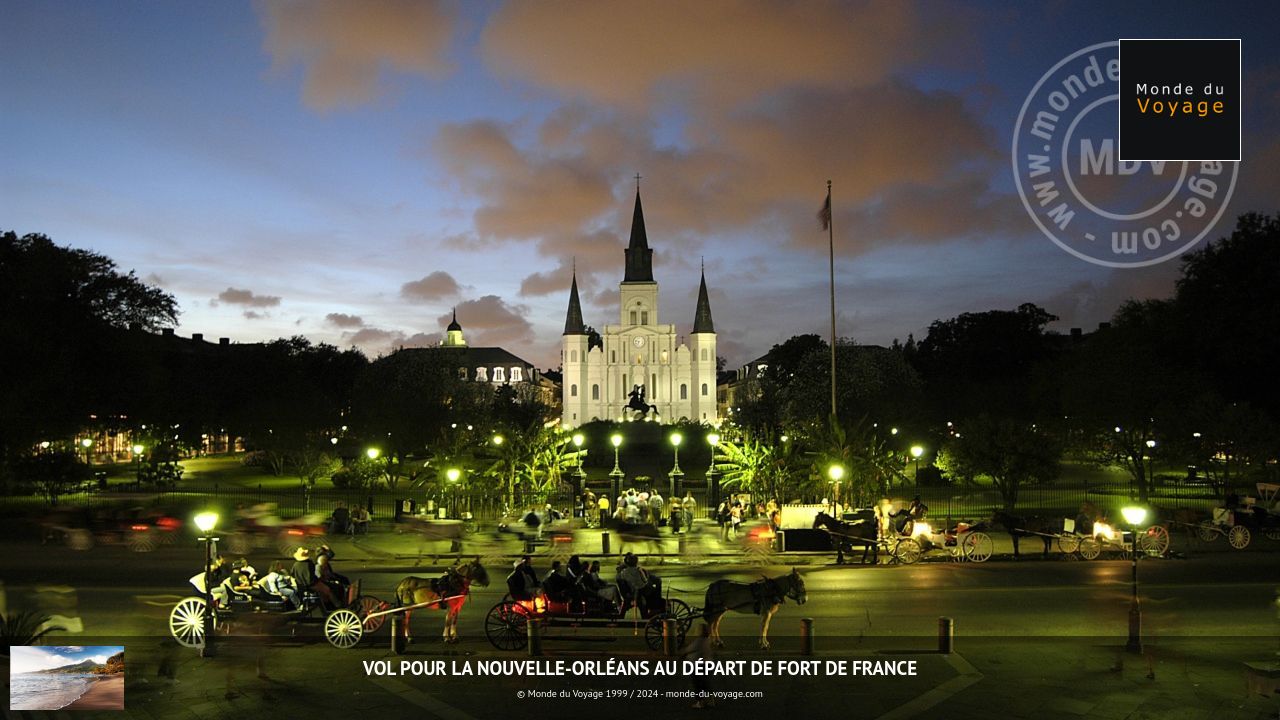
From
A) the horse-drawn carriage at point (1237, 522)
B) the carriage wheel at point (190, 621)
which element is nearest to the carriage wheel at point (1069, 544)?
the horse-drawn carriage at point (1237, 522)

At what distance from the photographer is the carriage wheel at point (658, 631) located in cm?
1208

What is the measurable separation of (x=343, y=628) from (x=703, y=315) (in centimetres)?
12243

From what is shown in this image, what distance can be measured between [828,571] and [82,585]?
1613cm

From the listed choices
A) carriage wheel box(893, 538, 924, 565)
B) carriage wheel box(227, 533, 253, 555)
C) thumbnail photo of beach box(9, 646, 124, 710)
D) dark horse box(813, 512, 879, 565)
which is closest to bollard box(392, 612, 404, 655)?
thumbnail photo of beach box(9, 646, 124, 710)

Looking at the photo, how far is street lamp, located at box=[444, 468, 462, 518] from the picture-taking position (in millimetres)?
28766

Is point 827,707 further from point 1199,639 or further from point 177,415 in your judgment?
point 177,415

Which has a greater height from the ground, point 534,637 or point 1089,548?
point 534,637

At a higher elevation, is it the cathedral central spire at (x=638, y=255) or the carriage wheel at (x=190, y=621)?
the cathedral central spire at (x=638, y=255)

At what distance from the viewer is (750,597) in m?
12.0

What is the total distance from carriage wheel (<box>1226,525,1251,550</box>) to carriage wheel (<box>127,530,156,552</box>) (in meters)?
28.9

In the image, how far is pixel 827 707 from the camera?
33.0 feet

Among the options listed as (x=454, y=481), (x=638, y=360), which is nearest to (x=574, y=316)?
(x=638, y=360)

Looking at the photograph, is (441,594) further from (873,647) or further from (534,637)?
(873,647)

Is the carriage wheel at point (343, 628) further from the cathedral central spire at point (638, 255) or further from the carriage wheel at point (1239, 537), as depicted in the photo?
the cathedral central spire at point (638, 255)
